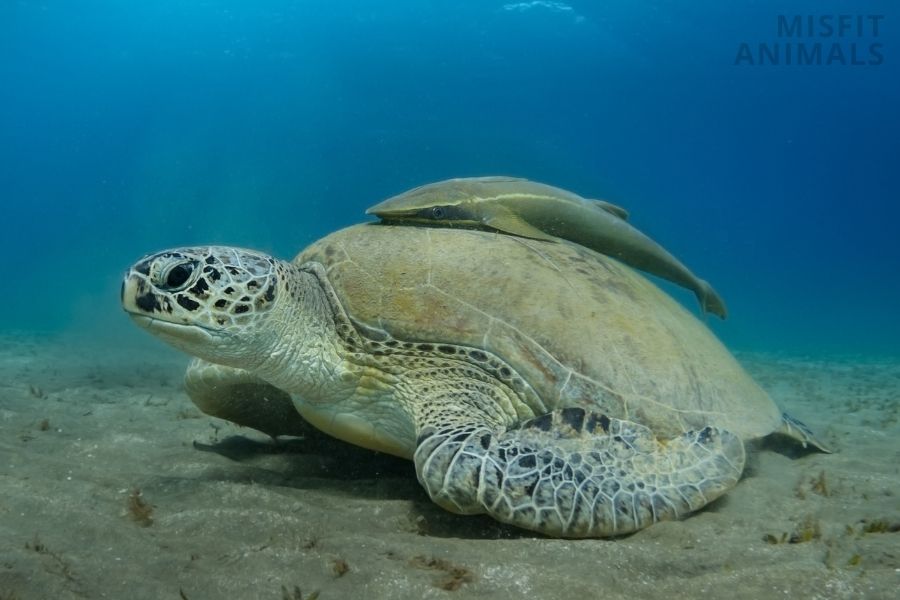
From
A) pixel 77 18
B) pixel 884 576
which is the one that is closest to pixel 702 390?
pixel 884 576

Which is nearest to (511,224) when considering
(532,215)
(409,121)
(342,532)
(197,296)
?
(532,215)

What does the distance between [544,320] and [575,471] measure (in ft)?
2.98

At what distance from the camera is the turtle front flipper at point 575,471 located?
7.64 feet

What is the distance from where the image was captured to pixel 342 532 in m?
2.32

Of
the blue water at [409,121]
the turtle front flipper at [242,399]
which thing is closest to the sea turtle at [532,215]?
the turtle front flipper at [242,399]

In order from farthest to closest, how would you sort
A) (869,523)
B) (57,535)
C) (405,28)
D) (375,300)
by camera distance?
(405,28) < (375,300) < (869,523) < (57,535)

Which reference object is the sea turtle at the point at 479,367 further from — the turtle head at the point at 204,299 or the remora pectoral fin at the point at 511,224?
the remora pectoral fin at the point at 511,224

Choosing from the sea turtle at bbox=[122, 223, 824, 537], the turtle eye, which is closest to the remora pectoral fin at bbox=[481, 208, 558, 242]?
the sea turtle at bbox=[122, 223, 824, 537]

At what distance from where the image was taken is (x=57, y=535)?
213 cm

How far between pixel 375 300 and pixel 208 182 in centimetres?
8751

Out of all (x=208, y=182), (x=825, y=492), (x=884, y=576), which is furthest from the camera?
(x=208, y=182)

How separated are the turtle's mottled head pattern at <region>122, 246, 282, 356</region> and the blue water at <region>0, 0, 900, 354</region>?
50.1 meters

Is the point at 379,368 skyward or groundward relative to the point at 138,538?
skyward

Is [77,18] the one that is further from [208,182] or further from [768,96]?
[768,96]
